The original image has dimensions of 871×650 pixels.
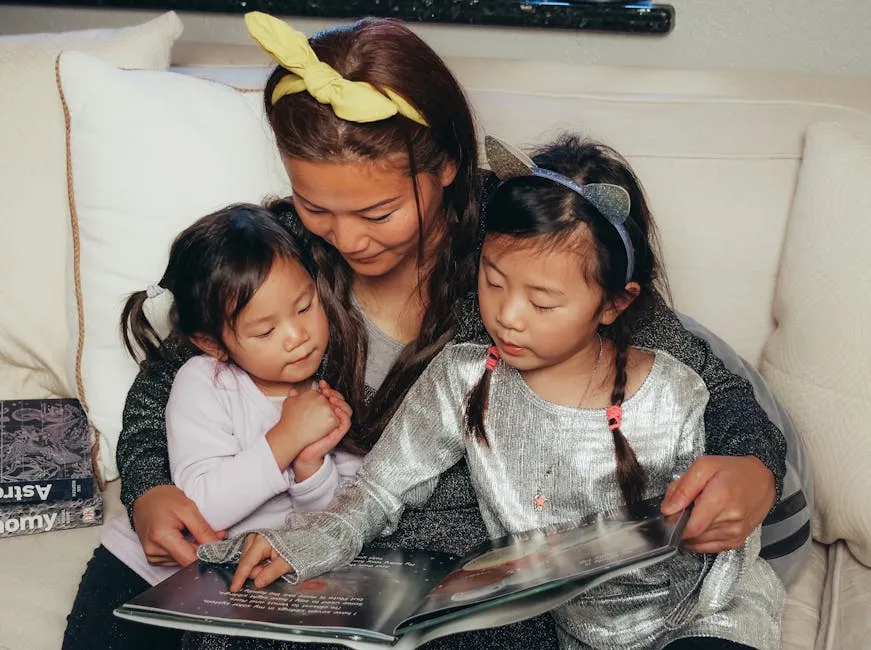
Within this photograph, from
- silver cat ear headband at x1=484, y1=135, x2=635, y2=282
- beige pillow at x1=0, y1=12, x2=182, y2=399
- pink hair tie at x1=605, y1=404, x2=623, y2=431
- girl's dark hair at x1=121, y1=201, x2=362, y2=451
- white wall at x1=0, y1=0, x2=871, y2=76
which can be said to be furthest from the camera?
white wall at x1=0, y1=0, x2=871, y2=76

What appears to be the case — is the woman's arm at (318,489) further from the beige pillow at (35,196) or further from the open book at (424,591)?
the beige pillow at (35,196)

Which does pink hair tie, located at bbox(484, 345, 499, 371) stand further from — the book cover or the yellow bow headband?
the book cover

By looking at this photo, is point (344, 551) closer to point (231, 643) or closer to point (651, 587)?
point (231, 643)

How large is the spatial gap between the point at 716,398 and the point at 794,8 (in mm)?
865

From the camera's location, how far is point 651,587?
121 cm

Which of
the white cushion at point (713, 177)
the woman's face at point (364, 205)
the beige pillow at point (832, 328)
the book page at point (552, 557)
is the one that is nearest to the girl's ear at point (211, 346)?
the woman's face at point (364, 205)

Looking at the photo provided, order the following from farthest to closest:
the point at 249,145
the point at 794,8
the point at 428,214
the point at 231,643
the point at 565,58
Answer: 1. the point at 565,58
2. the point at 794,8
3. the point at 249,145
4. the point at 428,214
5. the point at 231,643

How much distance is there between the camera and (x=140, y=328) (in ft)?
4.83

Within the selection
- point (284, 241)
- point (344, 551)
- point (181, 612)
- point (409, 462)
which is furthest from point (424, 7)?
point (181, 612)

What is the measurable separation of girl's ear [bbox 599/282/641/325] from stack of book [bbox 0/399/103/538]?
784 millimetres

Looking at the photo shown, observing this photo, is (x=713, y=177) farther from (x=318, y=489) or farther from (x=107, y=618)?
(x=107, y=618)

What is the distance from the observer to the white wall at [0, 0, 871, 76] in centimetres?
180

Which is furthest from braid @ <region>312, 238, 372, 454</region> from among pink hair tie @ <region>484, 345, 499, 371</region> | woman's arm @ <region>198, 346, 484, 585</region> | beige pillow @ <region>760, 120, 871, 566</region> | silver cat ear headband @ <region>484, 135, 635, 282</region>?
beige pillow @ <region>760, 120, 871, 566</region>

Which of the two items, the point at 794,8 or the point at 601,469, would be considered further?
the point at 794,8
